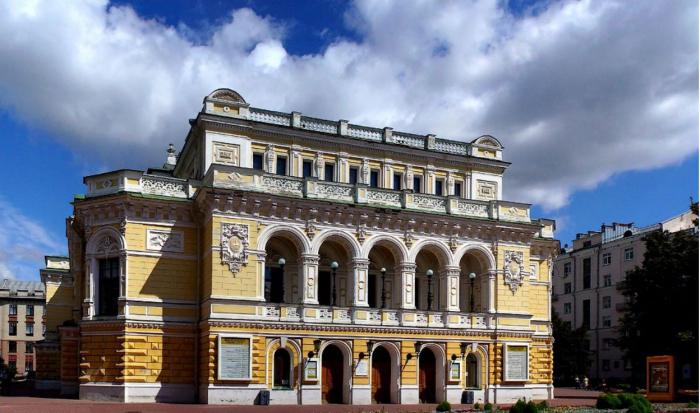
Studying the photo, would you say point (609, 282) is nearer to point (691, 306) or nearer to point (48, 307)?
point (691, 306)

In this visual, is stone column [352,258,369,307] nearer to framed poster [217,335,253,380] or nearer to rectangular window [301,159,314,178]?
framed poster [217,335,253,380]

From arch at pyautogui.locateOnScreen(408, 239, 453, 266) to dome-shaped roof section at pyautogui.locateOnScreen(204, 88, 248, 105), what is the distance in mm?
13430

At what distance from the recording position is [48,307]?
223ft

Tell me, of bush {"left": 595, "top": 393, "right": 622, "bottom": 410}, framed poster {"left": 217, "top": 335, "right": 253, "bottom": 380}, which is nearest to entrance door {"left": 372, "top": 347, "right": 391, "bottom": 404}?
framed poster {"left": 217, "top": 335, "right": 253, "bottom": 380}

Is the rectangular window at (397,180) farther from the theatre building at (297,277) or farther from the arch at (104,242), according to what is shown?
the arch at (104,242)

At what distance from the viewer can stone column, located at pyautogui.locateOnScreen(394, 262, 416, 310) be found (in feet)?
158

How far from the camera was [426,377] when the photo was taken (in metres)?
49.2

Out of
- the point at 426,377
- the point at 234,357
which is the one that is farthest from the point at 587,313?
the point at 234,357

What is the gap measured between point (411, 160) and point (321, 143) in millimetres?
6429

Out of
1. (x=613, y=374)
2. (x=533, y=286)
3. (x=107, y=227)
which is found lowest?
(x=613, y=374)

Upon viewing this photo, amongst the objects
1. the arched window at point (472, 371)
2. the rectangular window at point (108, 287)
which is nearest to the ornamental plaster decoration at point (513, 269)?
the arched window at point (472, 371)

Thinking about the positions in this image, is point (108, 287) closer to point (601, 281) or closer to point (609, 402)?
point (609, 402)

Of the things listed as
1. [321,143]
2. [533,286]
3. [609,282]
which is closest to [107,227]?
[321,143]

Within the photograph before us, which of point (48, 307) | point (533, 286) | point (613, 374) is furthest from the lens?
point (613, 374)
